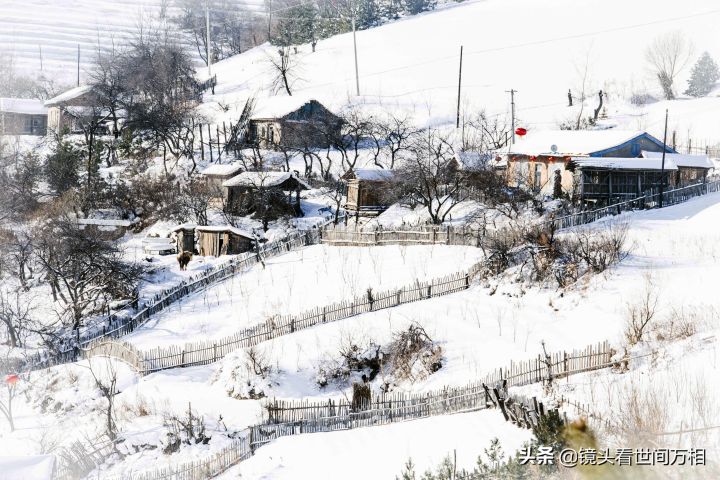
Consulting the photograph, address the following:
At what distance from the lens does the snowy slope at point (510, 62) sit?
217 feet

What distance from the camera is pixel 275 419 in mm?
20594

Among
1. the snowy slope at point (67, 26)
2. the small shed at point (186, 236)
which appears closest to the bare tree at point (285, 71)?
the small shed at point (186, 236)

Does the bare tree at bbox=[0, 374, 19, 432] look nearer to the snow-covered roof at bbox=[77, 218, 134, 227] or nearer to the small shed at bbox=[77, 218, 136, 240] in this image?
the small shed at bbox=[77, 218, 136, 240]

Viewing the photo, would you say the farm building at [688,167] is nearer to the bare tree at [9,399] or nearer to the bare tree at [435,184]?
the bare tree at [435,184]

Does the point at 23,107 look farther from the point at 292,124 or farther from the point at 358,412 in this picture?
the point at 358,412

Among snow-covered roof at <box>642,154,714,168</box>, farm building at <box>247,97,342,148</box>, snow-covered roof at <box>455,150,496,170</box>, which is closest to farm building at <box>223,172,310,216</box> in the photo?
snow-covered roof at <box>455,150,496,170</box>

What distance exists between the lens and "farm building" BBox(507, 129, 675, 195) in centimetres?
3925

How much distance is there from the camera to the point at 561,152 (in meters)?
39.7

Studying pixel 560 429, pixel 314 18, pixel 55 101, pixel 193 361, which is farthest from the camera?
pixel 314 18

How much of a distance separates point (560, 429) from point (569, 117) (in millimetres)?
52706

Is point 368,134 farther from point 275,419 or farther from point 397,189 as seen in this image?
point 275,419

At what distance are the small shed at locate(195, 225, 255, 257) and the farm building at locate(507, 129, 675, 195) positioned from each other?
1551 centimetres

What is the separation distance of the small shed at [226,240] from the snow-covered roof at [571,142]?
633 inches

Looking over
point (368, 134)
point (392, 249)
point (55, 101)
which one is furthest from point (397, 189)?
point (55, 101)
